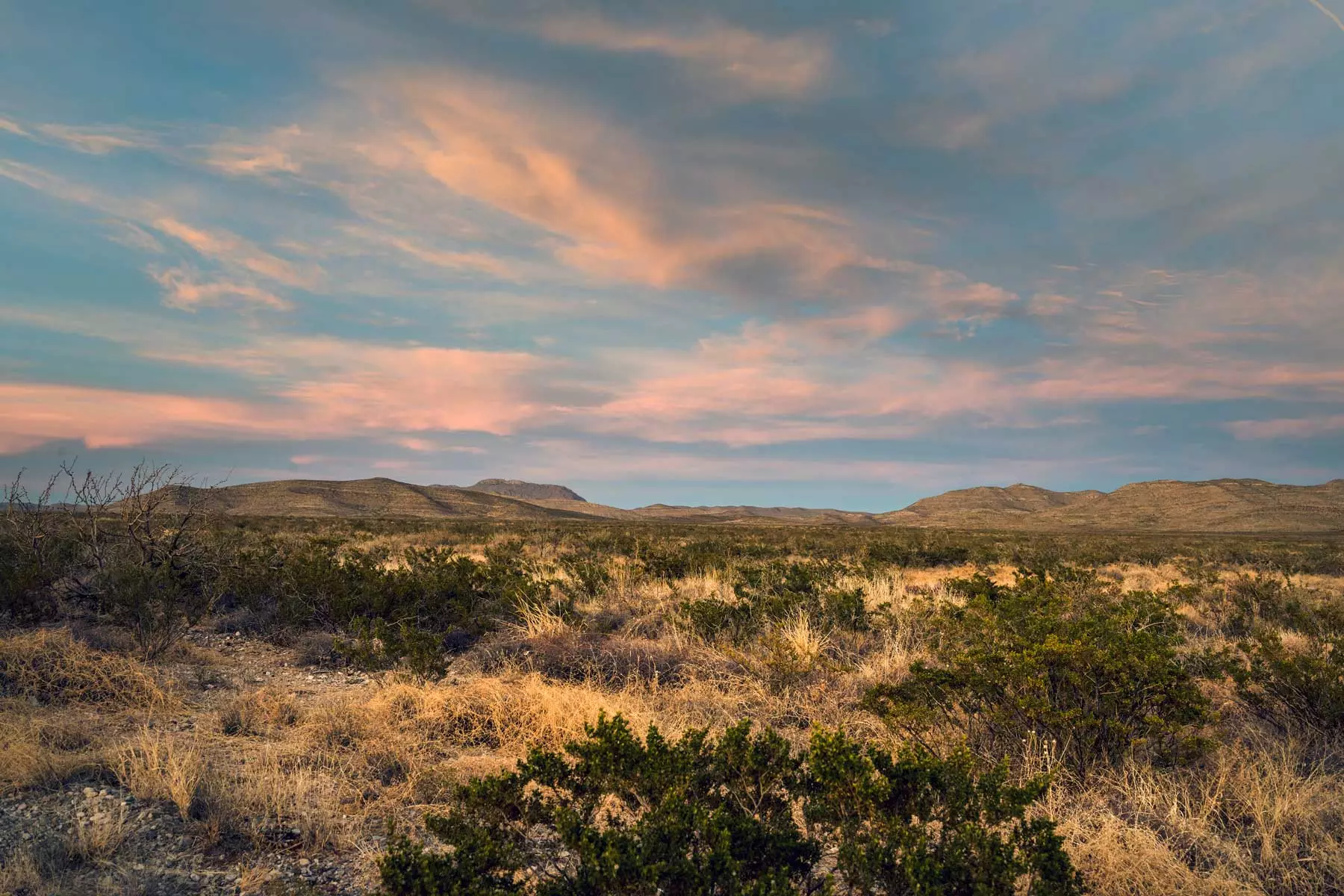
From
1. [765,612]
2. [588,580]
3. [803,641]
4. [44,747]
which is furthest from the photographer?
[588,580]

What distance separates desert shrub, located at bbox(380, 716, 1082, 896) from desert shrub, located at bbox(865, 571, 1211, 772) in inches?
72.1

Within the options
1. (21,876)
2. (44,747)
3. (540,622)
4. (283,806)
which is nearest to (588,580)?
(540,622)

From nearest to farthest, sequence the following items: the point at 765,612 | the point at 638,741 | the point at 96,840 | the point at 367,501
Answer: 1. the point at 638,741
2. the point at 96,840
3. the point at 765,612
4. the point at 367,501

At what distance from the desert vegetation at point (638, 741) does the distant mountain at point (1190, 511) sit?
336 ft

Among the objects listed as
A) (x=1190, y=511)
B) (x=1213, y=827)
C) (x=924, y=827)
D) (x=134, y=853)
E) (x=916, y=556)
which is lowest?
(x=134, y=853)

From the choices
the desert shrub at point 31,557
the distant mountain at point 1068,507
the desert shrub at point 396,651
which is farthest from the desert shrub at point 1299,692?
the distant mountain at point 1068,507

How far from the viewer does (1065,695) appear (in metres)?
5.21

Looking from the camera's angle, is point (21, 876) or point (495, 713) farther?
point (495, 713)

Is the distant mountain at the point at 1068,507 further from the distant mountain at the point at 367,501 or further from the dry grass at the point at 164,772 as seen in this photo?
the dry grass at the point at 164,772

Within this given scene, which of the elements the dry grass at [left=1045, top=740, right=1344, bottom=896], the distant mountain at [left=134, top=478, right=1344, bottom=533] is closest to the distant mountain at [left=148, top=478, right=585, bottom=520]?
the distant mountain at [left=134, top=478, right=1344, bottom=533]

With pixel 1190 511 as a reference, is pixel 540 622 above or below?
below

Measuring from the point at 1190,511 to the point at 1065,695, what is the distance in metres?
147

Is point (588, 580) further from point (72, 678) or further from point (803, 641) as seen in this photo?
point (72, 678)

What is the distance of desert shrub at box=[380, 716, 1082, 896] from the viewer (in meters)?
2.64
